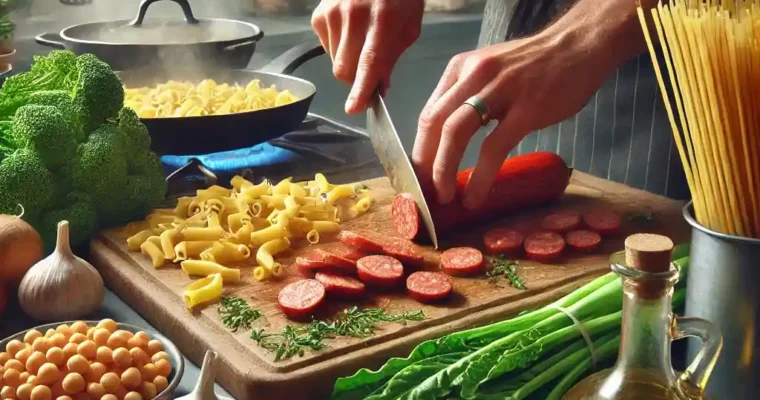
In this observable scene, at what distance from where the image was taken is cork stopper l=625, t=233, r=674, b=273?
73 cm

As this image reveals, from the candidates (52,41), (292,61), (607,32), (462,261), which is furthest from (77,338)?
(52,41)

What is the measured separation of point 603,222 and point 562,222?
0.24ft

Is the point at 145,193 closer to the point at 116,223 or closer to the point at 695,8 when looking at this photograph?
the point at 116,223

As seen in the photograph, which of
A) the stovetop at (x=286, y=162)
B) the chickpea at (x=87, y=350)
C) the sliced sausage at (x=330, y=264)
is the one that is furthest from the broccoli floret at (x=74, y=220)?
the chickpea at (x=87, y=350)

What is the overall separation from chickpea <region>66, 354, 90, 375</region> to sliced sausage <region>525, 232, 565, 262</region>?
2.41 feet

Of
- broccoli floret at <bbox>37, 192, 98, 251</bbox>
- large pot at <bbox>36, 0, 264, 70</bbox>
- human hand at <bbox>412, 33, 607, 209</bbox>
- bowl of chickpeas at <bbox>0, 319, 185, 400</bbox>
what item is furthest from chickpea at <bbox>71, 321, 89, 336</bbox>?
large pot at <bbox>36, 0, 264, 70</bbox>

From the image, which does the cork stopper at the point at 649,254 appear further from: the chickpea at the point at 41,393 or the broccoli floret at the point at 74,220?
the broccoli floret at the point at 74,220

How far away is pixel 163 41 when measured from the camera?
2.48m

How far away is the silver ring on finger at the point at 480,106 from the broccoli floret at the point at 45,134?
68 centimetres

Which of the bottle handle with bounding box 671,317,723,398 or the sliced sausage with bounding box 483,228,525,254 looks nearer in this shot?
the bottle handle with bounding box 671,317,723,398

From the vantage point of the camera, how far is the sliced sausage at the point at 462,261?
1357 mm

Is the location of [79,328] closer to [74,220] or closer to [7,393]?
[7,393]

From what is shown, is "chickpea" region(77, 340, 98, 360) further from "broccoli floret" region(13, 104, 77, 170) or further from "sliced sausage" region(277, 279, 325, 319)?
"broccoli floret" region(13, 104, 77, 170)

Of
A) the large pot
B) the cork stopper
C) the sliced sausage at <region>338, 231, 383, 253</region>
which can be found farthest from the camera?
the large pot
